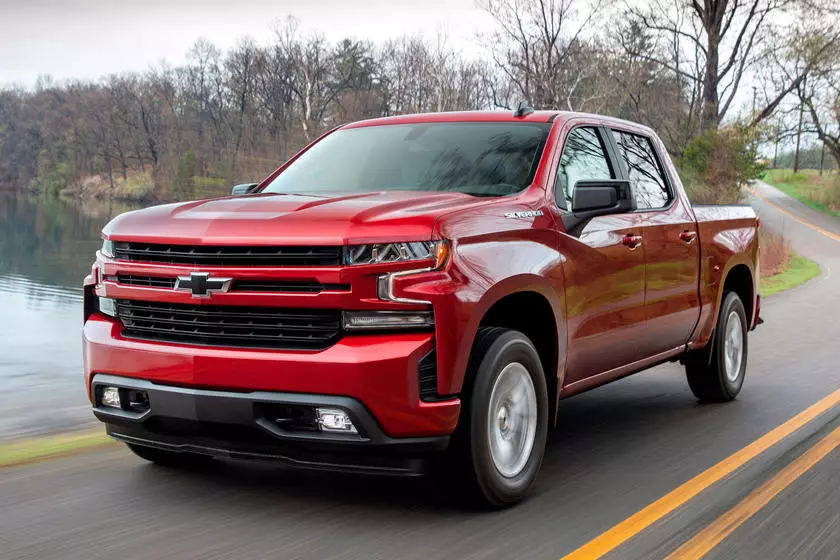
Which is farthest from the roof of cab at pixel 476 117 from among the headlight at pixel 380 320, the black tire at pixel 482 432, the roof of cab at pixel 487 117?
the headlight at pixel 380 320

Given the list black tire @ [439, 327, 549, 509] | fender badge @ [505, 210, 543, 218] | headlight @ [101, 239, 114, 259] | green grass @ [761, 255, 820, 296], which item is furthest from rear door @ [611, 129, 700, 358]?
green grass @ [761, 255, 820, 296]

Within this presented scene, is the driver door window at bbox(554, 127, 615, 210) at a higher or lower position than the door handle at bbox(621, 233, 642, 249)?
higher

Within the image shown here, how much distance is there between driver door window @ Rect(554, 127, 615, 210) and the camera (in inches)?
→ 217

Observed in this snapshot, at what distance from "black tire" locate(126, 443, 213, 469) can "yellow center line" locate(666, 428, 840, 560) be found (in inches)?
98.9

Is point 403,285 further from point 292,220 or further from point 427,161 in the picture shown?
point 427,161

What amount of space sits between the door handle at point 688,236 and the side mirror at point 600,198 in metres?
1.32

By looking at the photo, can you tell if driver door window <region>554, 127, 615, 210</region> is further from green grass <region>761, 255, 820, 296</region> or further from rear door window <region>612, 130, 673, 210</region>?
green grass <region>761, 255, 820, 296</region>

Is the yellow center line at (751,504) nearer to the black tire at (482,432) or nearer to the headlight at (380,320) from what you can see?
the black tire at (482,432)

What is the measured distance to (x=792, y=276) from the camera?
2434 cm

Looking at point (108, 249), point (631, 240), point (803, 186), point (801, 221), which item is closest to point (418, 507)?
point (108, 249)

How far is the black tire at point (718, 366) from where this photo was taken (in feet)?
25.0

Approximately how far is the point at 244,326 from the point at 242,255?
294mm

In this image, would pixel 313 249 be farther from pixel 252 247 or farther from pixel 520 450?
pixel 520 450

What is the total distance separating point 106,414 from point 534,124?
9.03 feet
